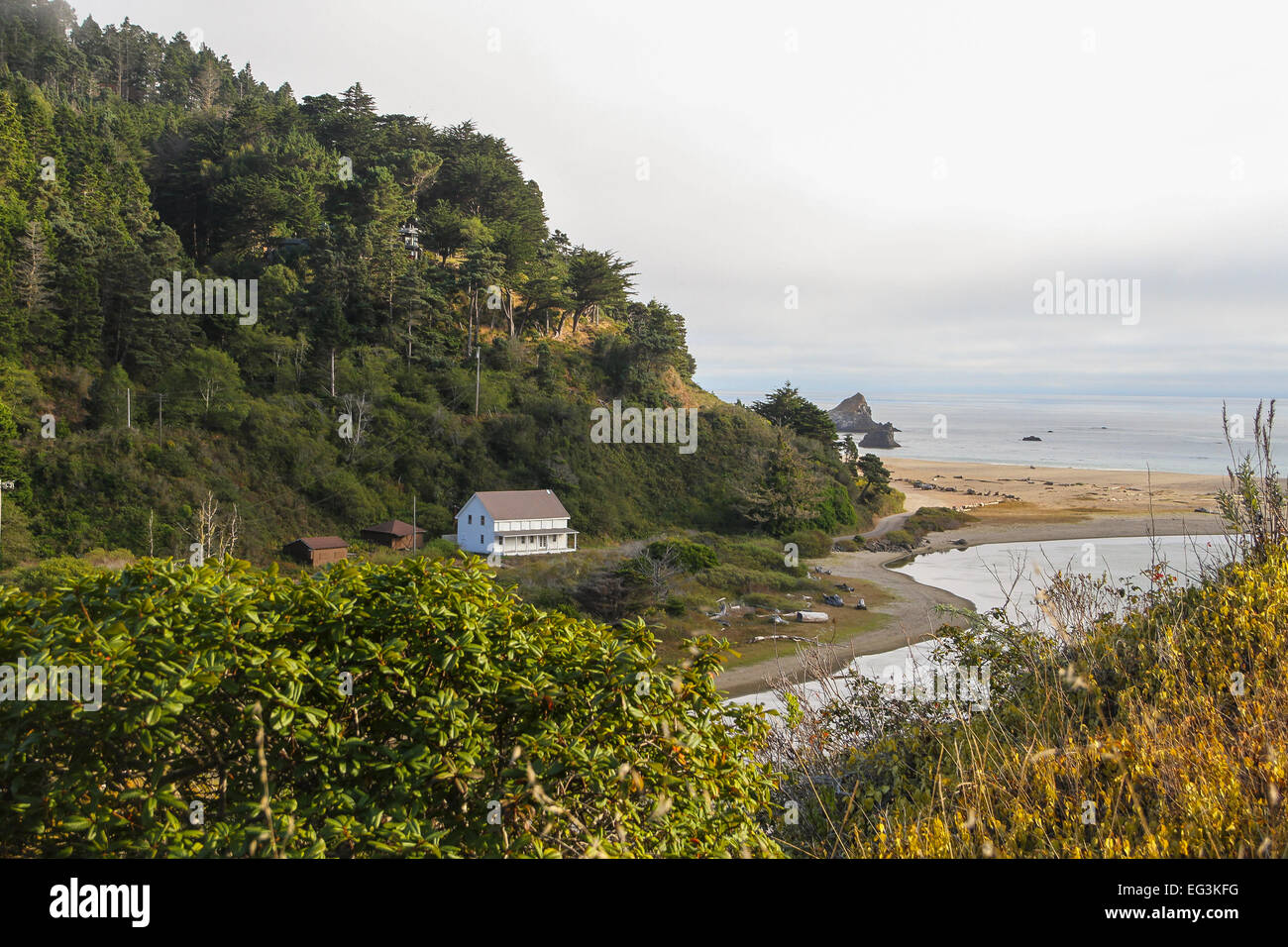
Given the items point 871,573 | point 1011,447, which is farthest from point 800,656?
point 1011,447

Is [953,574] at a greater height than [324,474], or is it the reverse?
[324,474]

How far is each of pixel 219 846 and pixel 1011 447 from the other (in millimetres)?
94990

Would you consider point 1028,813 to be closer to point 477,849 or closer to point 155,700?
point 477,849

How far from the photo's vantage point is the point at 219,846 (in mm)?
2623

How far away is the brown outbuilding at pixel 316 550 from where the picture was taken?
2723cm

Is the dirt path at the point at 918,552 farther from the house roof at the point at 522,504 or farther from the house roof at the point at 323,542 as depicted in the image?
the house roof at the point at 323,542

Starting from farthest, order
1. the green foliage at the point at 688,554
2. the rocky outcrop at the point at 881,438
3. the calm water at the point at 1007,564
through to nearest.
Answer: the rocky outcrop at the point at 881,438
the green foliage at the point at 688,554
the calm water at the point at 1007,564

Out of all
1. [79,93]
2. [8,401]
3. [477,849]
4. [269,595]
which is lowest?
[477,849]

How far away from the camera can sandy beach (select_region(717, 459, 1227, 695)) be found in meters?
21.1

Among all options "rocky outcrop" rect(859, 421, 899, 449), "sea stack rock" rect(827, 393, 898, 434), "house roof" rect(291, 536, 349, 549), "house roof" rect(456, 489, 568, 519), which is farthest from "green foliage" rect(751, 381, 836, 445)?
"sea stack rock" rect(827, 393, 898, 434)

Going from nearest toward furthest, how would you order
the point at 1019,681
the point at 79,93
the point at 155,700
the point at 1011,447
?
the point at 155,700 → the point at 1019,681 → the point at 79,93 → the point at 1011,447

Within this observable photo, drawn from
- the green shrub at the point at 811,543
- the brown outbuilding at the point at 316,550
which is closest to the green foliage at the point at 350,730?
the brown outbuilding at the point at 316,550

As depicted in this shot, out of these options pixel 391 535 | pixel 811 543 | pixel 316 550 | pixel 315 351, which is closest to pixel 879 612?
pixel 811 543

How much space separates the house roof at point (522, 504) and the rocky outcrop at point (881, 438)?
67691 mm
